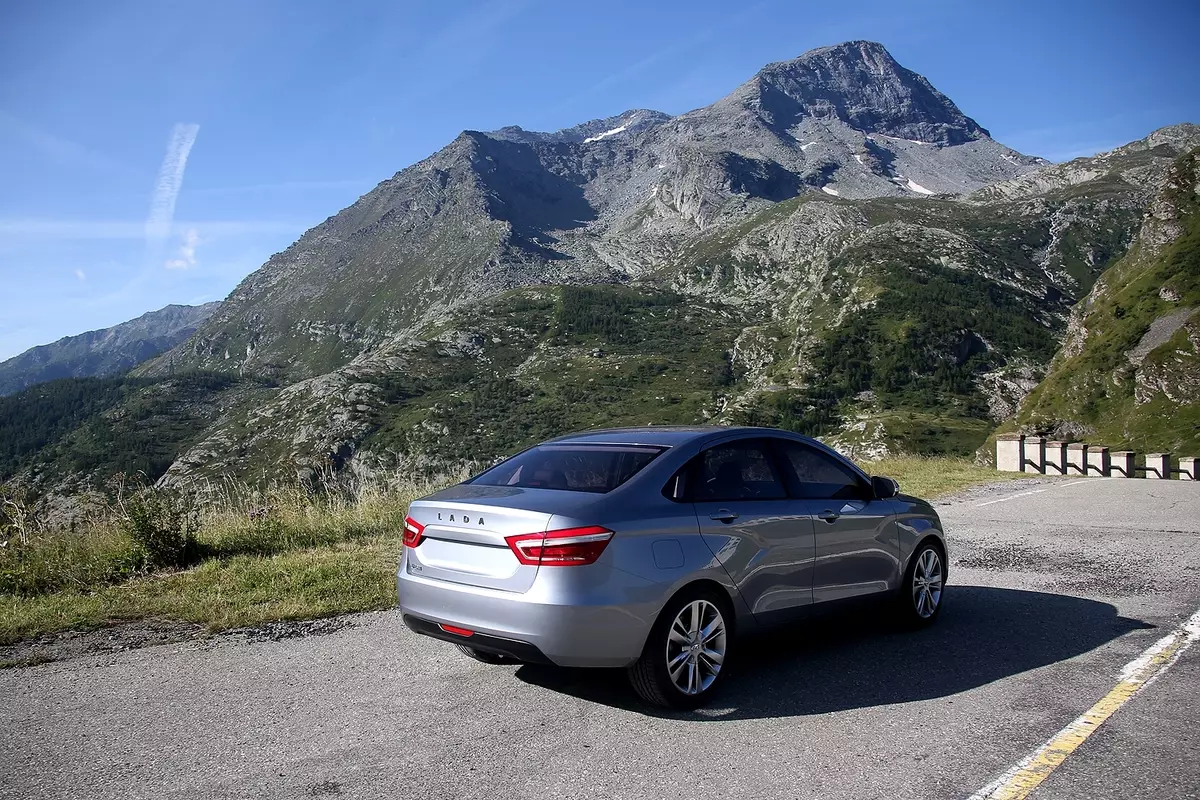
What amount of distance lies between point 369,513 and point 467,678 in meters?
6.69

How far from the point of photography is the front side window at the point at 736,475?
5.68 m

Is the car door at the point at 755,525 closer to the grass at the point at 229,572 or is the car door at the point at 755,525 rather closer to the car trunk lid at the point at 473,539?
the car trunk lid at the point at 473,539

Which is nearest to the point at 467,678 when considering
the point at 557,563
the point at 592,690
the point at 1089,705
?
the point at 592,690

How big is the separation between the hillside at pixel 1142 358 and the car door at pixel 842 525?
258 feet

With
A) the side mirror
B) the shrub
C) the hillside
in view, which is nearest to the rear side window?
the side mirror

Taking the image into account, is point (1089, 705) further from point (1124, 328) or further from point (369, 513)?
point (1124, 328)

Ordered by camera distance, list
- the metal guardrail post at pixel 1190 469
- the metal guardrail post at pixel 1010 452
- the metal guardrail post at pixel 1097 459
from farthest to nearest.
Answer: the metal guardrail post at pixel 1190 469
the metal guardrail post at pixel 1010 452
the metal guardrail post at pixel 1097 459

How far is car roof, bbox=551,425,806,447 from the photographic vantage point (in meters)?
5.94

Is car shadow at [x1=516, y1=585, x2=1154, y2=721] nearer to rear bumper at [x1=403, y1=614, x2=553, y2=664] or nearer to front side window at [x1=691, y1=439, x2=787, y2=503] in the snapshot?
rear bumper at [x1=403, y1=614, x2=553, y2=664]

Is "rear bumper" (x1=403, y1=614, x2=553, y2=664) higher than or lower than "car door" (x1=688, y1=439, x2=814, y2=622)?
lower

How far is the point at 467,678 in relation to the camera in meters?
5.79

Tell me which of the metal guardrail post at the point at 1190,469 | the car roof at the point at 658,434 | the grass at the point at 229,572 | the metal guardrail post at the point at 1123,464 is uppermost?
the car roof at the point at 658,434

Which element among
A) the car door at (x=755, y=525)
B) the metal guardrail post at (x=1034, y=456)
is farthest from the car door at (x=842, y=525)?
the metal guardrail post at (x=1034, y=456)

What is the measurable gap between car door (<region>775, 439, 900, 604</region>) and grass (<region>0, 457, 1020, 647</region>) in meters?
4.01
